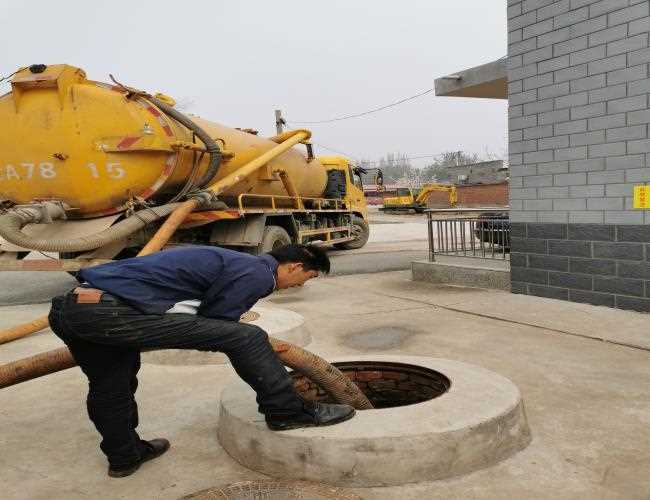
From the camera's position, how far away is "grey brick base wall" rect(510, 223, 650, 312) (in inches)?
248

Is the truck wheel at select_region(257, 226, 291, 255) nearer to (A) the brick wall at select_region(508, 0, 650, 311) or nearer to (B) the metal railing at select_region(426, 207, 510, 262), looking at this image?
(B) the metal railing at select_region(426, 207, 510, 262)

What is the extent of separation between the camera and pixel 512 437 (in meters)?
3.03

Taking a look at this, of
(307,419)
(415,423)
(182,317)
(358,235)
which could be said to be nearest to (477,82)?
(358,235)

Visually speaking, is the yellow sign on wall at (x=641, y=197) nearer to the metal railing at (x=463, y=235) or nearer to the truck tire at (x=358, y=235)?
the metal railing at (x=463, y=235)

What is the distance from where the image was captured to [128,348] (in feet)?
9.22

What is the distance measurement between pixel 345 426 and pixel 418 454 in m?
0.39

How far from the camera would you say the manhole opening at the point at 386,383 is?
3.84 m

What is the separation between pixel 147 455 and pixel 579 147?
590 centimetres

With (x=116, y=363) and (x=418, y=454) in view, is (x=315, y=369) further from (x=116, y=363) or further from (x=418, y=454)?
(x=116, y=363)

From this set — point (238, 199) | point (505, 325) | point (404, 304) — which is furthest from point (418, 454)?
point (238, 199)

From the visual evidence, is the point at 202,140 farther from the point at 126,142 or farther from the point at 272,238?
the point at 272,238

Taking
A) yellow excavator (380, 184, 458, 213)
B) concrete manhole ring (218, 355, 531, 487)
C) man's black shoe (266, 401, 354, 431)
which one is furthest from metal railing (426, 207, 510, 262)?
yellow excavator (380, 184, 458, 213)

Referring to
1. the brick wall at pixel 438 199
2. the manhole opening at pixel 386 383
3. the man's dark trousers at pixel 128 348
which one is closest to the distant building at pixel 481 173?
the brick wall at pixel 438 199

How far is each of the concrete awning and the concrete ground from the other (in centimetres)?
434
